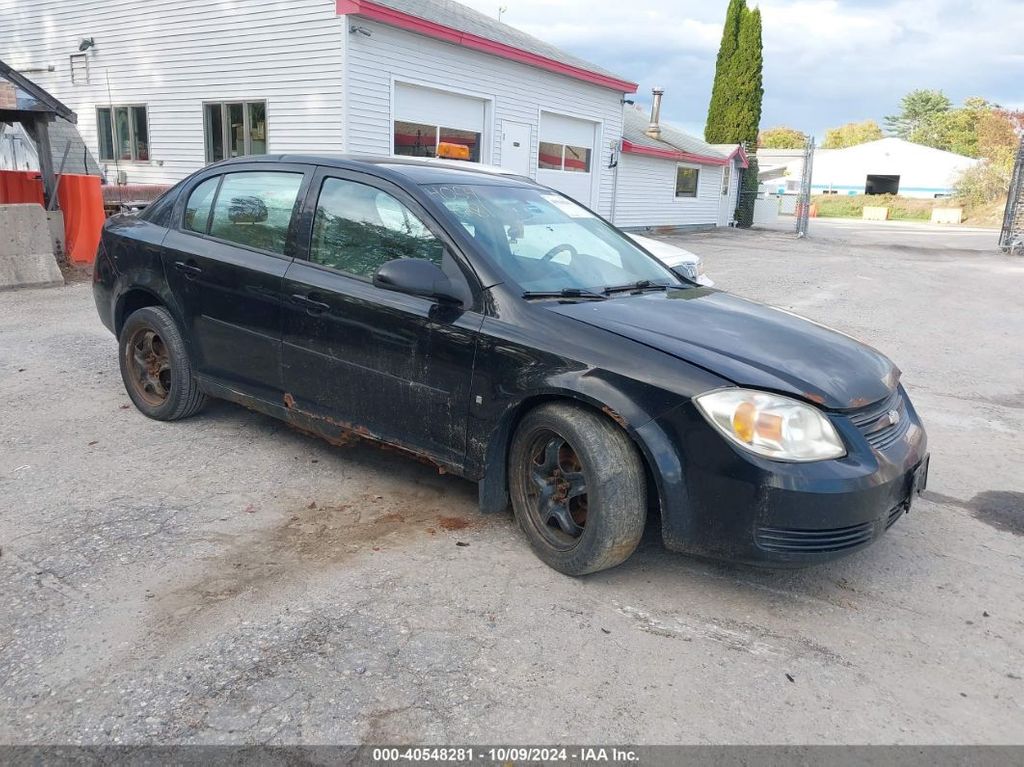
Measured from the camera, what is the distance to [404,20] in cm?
1450

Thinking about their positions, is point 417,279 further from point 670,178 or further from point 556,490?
point 670,178

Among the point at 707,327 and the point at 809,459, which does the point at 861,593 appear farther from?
the point at 707,327

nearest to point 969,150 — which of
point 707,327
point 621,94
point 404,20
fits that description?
point 621,94

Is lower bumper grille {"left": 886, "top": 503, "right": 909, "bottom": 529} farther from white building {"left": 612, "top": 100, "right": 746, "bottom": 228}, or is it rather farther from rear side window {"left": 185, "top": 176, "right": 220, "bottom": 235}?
white building {"left": 612, "top": 100, "right": 746, "bottom": 228}

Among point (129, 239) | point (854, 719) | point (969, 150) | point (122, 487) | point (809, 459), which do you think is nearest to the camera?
point (854, 719)

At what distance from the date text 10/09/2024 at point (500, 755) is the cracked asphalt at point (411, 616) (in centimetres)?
5

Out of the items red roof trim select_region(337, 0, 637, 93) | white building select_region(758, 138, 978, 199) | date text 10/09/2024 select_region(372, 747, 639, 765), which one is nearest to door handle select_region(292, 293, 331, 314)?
date text 10/09/2024 select_region(372, 747, 639, 765)

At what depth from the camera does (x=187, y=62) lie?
1652 cm

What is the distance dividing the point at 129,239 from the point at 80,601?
2.67 meters

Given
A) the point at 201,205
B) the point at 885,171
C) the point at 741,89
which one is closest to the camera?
the point at 201,205

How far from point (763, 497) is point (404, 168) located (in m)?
2.40

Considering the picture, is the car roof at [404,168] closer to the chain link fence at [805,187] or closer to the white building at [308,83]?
the white building at [308,83]

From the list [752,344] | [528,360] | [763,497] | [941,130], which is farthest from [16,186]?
[941,130]

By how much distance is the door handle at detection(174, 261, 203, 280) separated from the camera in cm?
467
